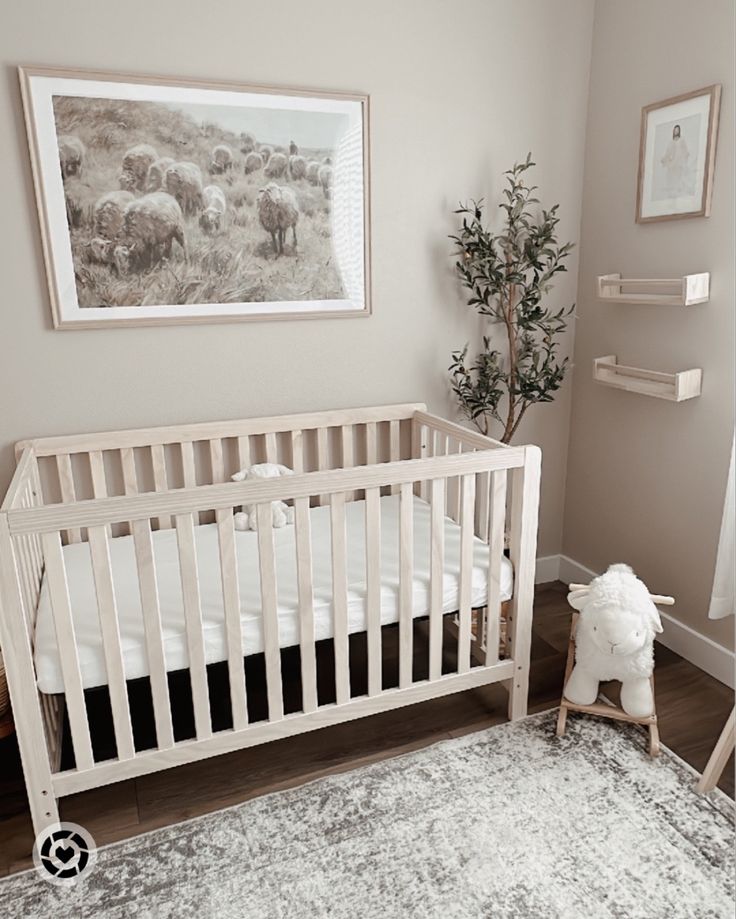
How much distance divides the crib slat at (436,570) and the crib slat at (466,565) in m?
0.06

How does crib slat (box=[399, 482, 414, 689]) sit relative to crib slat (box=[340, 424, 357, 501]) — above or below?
below

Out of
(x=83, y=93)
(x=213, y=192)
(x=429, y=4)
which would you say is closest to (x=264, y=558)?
(x=213, y=192)

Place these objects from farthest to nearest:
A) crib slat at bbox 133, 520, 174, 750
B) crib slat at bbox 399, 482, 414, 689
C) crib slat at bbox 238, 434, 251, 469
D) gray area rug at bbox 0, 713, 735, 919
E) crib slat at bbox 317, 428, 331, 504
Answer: crib slat at bbox 317, 428, 331, 504 < crib slat at bbox 238, 434, 251, 469 < crib slat at bbox 399, 482, 414, 689 < crib slat at bbox 133, 520, 174, 750 < gray area rug at bbox 0, 713, 735, 919

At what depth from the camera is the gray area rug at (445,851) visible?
159 centimetres

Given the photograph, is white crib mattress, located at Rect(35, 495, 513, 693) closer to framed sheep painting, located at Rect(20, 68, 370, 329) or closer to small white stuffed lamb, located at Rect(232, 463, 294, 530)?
small white stuffed lamb, located at Rect(232, 463, 294, 530)

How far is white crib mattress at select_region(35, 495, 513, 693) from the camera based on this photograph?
180cm

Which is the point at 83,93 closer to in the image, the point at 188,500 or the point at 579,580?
the point at 188,500

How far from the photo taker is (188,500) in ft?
5.63

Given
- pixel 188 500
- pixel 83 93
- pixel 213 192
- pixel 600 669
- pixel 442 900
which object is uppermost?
pixel 83 93

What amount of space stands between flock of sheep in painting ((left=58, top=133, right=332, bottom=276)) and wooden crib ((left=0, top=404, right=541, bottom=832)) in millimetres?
581

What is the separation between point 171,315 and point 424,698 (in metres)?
1.43

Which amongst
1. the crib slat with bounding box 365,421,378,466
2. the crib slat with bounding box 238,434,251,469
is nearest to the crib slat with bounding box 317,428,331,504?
the crib slat with bounding box 365,421,378,466

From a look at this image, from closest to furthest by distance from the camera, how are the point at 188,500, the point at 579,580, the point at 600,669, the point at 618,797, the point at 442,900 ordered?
the point at 442,900 → the point at 188,500 → the point at 618,797 → the point at 600,669 → the point at 579,580

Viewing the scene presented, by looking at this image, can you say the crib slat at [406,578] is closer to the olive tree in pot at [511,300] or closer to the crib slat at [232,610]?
the crib slat at [232,610]
